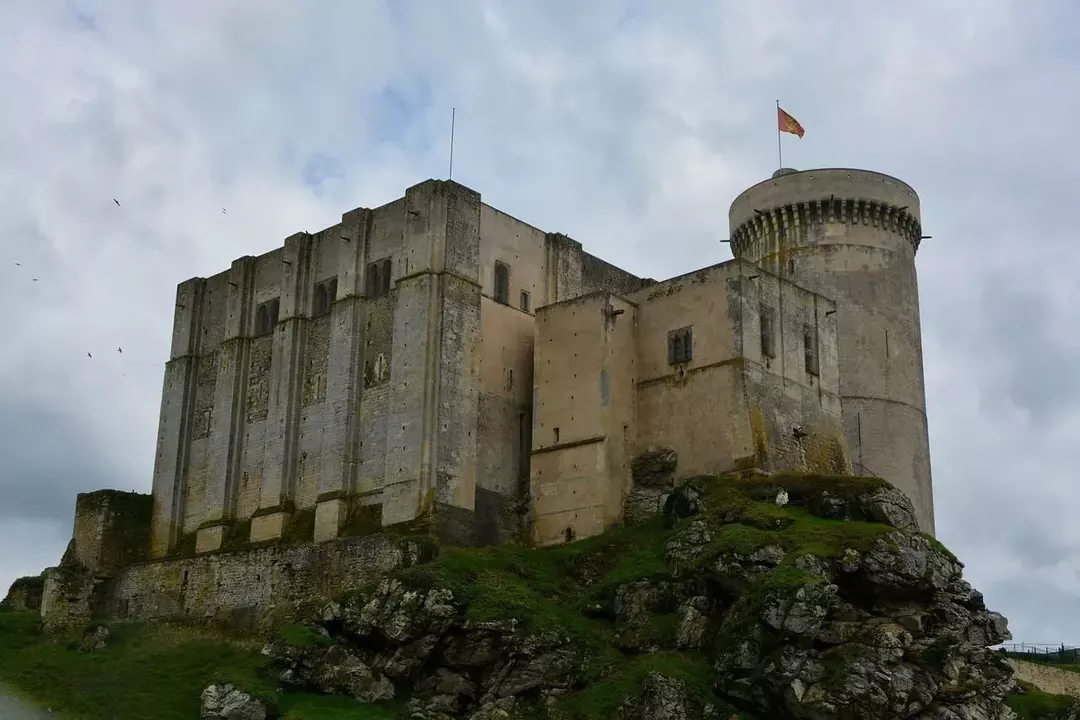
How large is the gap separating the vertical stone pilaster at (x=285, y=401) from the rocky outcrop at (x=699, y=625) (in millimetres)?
10821

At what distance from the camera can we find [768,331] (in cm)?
5150

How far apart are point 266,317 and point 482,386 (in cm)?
1214

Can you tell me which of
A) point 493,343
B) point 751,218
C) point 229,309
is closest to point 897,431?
point 751,218

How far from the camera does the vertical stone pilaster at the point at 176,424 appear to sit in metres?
61.6

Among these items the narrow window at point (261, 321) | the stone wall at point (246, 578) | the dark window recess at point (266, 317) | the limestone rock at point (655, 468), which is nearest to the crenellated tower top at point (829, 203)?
the limestone rock at point (655, 468)

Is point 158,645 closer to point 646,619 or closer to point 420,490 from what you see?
point 420,490

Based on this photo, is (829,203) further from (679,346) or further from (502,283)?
(502,283)

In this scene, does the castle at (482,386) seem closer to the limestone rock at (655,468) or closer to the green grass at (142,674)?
the limestone rock at (655,468)

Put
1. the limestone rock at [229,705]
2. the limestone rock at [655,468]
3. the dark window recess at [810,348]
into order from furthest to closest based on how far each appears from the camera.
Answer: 1. the dark window recess at [810,348]
2. the limestone rock at [655,468]
3. the limestone rock at [229,705]

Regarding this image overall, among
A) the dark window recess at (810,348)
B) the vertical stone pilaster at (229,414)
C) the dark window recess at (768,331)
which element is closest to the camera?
the dark window recess at (768,331)

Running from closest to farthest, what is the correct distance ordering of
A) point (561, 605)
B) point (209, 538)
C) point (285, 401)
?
point (561, 605) < point (285, 401) < point (209, 538)

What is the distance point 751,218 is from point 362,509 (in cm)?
2132

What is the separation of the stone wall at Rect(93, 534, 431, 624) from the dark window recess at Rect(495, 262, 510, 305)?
36.8 ft

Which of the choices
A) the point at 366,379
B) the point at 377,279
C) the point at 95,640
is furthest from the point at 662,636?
the point at 95,640
